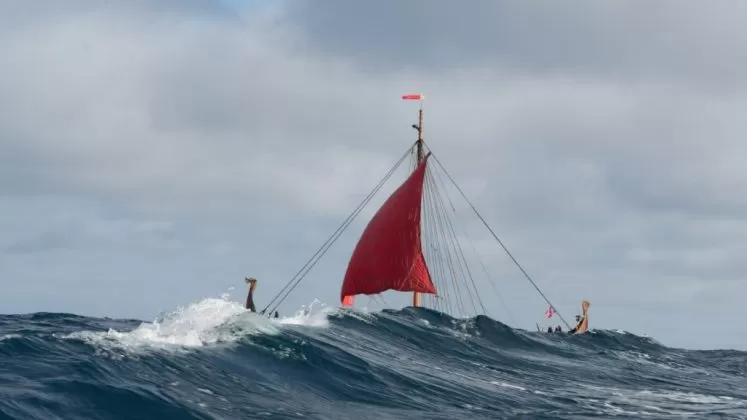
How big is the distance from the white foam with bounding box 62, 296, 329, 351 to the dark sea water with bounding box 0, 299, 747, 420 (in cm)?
6

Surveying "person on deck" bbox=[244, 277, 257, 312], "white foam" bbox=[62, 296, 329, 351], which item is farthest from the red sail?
"white foam" bbox=[62, 296, 329, 351]

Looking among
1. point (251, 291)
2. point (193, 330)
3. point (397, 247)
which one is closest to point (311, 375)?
point (193, 330)

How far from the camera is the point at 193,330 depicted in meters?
26.6

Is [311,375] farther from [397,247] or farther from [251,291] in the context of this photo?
[397,247]

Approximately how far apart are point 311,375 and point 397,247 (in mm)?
33025

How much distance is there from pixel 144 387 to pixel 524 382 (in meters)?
14.9

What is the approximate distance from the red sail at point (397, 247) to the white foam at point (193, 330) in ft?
87.7

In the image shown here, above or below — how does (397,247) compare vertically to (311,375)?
above

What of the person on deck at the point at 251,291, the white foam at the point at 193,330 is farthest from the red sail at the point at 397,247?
the white foam at the point at 193,330

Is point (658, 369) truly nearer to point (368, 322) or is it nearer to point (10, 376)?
point (368, 322)

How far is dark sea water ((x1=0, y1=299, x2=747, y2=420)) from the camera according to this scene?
62.1 feet

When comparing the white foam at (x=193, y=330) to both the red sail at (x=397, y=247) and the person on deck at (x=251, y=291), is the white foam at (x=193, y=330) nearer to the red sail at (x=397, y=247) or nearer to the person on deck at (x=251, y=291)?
the person on deck at (x=251, y=291)

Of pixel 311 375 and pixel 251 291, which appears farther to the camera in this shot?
pixel 251 291

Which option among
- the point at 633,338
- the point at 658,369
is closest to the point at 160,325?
the point at 658,369
